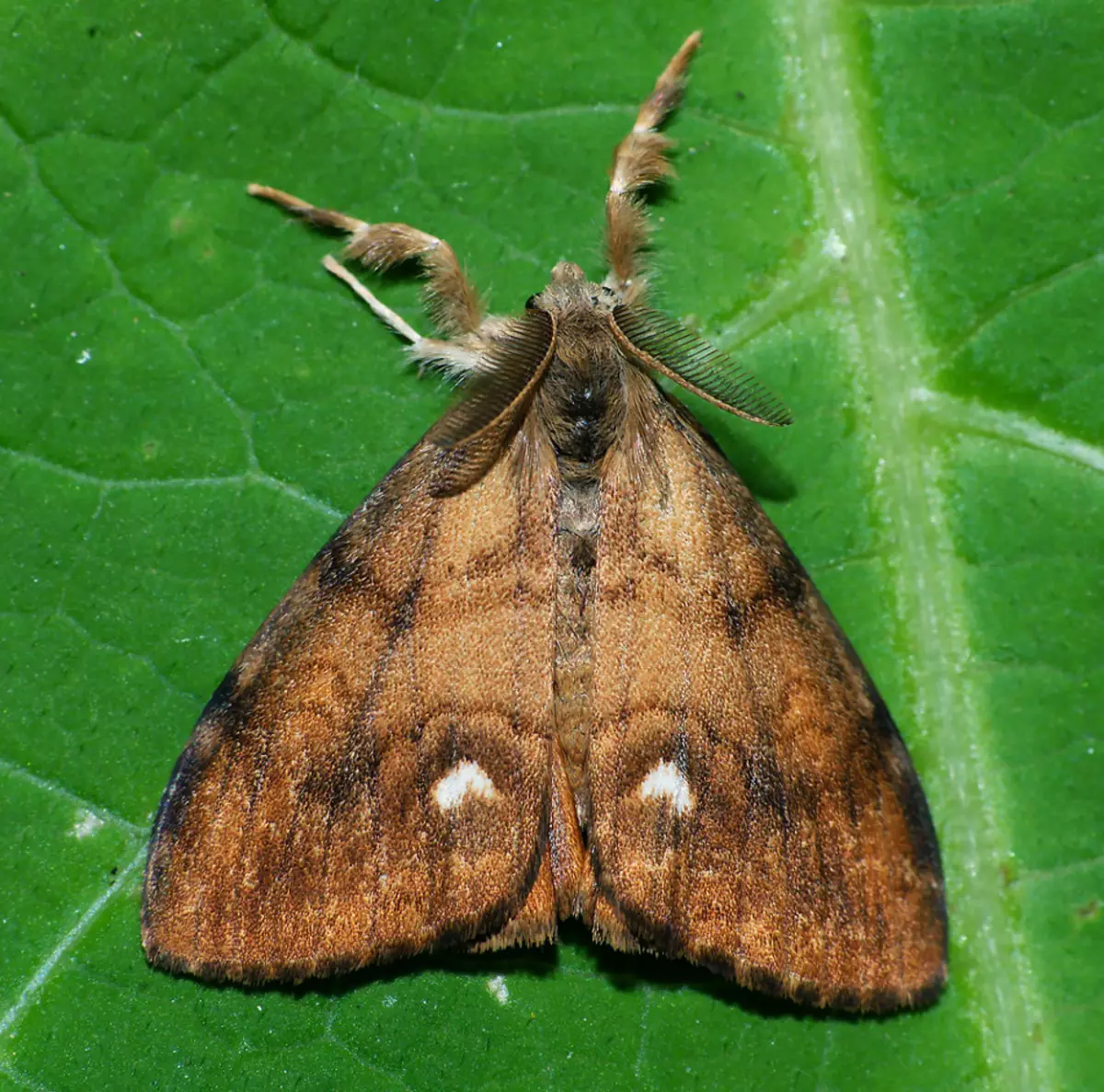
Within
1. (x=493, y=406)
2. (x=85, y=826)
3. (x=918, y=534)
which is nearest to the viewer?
(x=493, y=406)

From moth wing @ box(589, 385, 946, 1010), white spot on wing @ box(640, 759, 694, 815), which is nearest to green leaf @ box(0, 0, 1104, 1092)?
moth wing @ box(589, 385, 946, 1010)

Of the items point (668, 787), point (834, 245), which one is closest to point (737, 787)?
point (668, 787)

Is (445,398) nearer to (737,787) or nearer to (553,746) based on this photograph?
(553,746)

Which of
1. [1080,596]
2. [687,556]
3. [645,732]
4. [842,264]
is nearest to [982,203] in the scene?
[842,264]

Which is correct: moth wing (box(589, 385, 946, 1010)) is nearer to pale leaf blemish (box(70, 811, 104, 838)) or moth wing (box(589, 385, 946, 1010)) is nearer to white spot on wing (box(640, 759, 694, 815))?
white spot on wing (box(640, 759, 694, 815))

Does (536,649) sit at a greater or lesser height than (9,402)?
lesser

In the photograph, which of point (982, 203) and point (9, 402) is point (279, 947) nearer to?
point (9, 402)

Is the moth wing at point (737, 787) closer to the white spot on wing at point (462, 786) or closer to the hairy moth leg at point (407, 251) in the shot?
the white spot on wing at point (462, 786)
